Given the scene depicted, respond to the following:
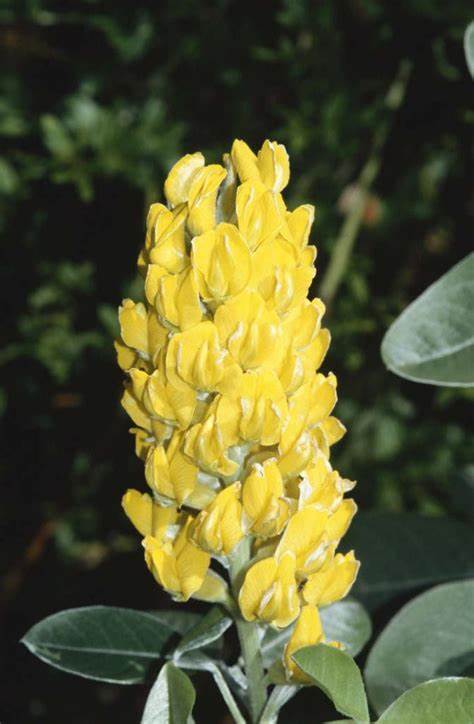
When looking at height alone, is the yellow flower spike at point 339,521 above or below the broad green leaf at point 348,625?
above

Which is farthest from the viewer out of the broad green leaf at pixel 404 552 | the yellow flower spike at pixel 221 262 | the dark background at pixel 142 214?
the dark background at pixel 142 214

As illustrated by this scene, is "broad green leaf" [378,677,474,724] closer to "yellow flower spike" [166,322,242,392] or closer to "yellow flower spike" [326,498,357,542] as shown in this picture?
"yellow flower spike" [326,498,357,542]

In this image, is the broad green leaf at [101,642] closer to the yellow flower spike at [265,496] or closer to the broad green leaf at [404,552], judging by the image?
the yellow flower spike at [265,496]

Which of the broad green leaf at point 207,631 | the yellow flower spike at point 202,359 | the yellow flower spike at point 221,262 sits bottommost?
the broad green leaf at point 207,631

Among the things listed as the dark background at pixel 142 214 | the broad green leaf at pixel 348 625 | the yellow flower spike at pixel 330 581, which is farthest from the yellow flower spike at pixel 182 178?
the dark background at pixel 142 214

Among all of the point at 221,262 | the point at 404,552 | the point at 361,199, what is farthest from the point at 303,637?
the point at 361,199

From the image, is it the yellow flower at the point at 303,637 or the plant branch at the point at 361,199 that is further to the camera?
the plant branch at the point at 361,199

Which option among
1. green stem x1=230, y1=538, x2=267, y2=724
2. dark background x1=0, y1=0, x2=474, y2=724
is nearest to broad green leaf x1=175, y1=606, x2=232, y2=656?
green stem x1=230, y1=538, x2=267, y2=724
